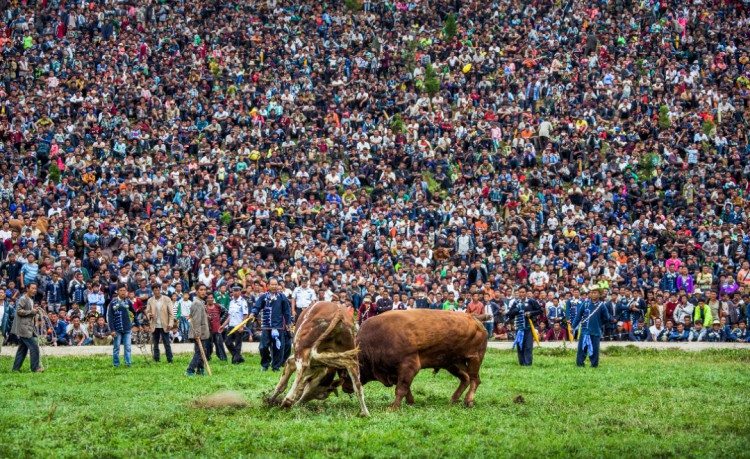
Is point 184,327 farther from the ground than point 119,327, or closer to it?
farther from the ground

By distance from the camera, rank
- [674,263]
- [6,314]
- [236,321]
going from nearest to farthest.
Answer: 1. [236,321]
2. [6,314]
3. [674,263]

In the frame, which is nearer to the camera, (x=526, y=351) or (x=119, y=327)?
(x=526, y=351)

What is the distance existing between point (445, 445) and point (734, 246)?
24855 mm

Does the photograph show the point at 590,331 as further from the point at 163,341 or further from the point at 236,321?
the point at 163,341

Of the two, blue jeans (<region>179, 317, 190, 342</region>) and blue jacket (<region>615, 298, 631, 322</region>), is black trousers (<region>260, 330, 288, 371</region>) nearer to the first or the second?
blue jeans (<region>179, 317, 190, 342</region>)

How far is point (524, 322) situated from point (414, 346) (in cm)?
954

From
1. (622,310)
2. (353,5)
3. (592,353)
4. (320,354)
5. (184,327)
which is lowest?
(592,353)

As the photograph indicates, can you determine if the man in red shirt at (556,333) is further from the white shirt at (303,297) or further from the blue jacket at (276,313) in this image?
the blue jacket at (276,313)

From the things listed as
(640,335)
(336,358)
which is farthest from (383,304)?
(336,358)

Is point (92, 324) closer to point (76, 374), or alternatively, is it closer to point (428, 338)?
point (76, 374)

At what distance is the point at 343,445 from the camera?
46.9 ft

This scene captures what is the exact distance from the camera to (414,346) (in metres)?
17.2

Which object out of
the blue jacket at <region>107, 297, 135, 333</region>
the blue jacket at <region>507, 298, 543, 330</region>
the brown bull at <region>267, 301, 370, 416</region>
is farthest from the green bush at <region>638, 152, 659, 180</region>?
the brown bull at <region>267, 301, 370, 416</region>

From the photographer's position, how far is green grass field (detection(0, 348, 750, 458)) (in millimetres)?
14188
